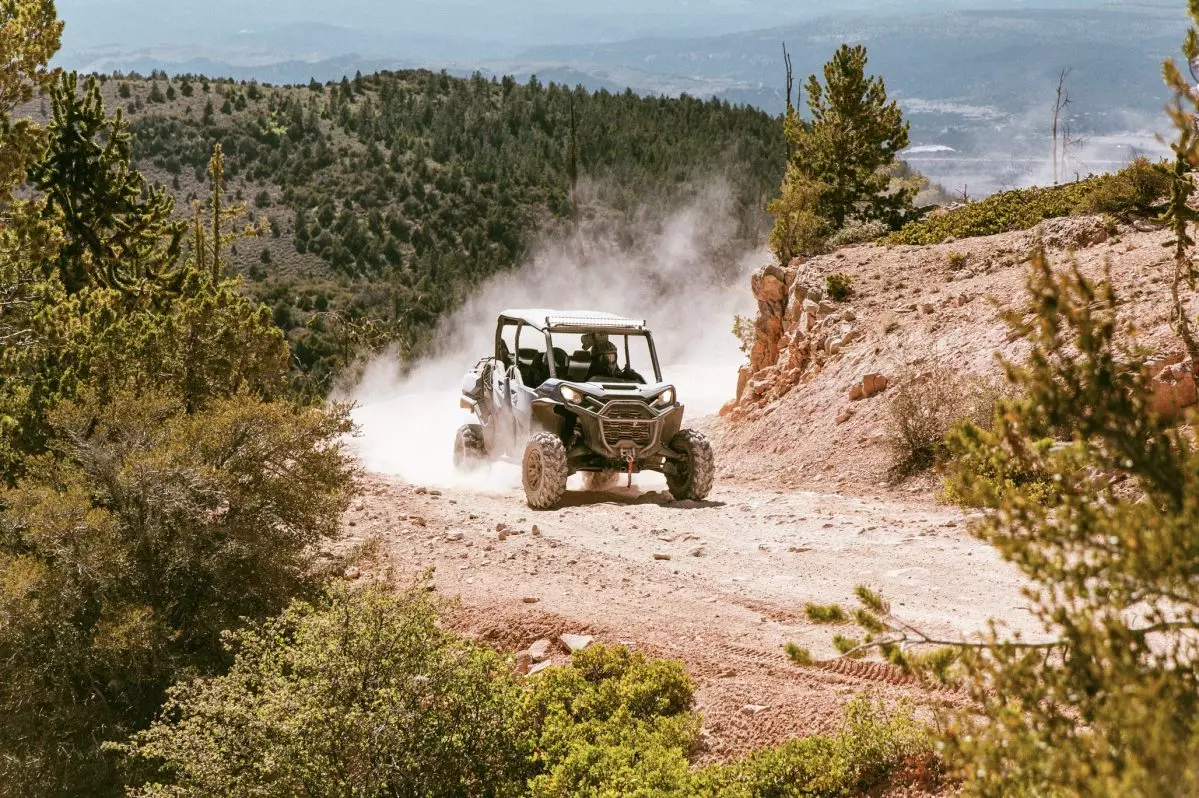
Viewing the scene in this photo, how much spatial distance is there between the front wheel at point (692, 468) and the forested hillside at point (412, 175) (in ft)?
157

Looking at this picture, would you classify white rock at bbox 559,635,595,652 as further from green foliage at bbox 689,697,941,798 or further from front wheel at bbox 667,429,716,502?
front wheel at bbox 667,429,716,502

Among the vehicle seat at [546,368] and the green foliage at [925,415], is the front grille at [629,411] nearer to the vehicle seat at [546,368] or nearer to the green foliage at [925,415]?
the vehicle seat at [546,368]

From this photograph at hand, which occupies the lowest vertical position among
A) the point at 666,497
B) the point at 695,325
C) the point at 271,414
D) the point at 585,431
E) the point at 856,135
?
the point at 695,325

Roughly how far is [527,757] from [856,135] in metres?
25.9

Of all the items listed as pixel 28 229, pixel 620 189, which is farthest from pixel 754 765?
pixel 620 189

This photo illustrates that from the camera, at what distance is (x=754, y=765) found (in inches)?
268

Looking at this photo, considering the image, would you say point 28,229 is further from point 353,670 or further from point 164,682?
point 353,670

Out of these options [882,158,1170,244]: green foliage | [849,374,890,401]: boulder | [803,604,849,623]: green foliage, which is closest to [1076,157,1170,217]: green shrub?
[882,158,1170,244]: green foliage

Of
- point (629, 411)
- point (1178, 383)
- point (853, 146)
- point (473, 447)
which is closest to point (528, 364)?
point (473, 447)

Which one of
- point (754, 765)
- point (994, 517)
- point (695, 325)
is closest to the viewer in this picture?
point (994, 517)

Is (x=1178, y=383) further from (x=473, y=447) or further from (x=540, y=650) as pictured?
(x=473, y=447)

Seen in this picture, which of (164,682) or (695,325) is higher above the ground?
(164,682)

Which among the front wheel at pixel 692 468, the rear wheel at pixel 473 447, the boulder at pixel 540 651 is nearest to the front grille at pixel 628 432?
the front wheel at pixel 692 468

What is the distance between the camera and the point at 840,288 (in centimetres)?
2267
